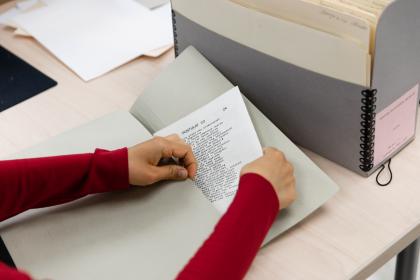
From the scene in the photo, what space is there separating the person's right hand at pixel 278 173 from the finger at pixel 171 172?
0.36 feet

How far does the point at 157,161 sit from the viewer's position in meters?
0.98

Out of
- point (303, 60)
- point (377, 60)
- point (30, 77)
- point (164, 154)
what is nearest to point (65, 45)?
point (30, 77)

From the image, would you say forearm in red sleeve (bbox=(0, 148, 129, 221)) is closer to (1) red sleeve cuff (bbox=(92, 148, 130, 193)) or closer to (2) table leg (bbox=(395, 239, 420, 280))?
(1) red sleeve cuff (bbox=(92, 148, 130, 193))

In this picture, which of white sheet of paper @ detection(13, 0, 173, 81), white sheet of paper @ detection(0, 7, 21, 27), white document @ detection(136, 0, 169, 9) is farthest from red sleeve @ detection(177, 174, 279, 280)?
white sheet of paper @ detection(0, 7, 21, 27)

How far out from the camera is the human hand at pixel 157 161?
0.95 m

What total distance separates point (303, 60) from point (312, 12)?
76 millimetres

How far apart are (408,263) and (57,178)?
26.7 inches

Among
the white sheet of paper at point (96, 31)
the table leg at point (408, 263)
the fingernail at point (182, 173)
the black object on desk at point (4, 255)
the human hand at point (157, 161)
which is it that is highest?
the human hand at point (157, 161)

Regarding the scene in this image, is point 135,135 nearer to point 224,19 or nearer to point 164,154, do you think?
point 164,154

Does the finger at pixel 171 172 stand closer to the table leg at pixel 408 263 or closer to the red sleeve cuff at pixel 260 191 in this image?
the red sleeve cuff at pixel 260 191

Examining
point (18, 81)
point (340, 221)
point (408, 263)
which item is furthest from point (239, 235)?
point (18, 81)

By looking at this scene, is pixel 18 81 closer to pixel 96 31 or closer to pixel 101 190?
pixel 96 31

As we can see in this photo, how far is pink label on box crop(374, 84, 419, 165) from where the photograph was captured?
947 millimetres

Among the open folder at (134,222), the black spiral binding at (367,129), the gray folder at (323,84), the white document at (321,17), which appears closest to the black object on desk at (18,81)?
the open folder at (134,222)
